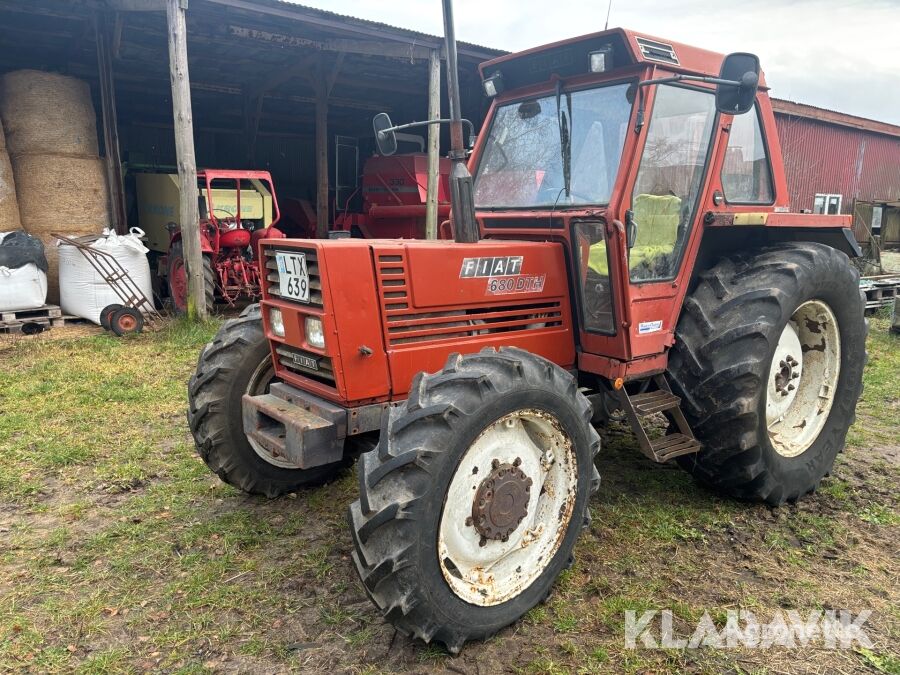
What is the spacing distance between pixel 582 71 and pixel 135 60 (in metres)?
9.77

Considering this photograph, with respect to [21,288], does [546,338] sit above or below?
above

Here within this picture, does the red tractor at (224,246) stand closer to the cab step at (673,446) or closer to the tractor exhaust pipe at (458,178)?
the tractor exhaust pipe at (458,178)

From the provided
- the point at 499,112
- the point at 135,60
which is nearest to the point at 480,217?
the point at 499,112

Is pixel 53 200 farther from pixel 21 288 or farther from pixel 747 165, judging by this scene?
pixel 747 165

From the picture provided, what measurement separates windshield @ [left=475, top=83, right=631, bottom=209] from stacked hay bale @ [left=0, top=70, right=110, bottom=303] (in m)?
6.82

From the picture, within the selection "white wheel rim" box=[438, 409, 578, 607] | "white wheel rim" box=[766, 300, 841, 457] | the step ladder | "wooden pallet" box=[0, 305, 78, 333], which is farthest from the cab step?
"wooden pallet" box=[0, 305, 78, 333]

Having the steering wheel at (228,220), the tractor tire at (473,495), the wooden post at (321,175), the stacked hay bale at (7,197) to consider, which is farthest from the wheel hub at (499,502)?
the wooden post at (321,175)

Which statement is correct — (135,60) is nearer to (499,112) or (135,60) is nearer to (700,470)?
(499,112)

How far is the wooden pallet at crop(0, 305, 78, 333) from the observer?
7.30m

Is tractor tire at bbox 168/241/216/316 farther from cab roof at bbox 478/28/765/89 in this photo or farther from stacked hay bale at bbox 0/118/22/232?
cab roof at bbox 478/28/765/89

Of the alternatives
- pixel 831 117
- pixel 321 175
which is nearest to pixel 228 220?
pixel 321 175

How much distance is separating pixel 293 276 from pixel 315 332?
27 centimetres

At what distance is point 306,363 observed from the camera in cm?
291

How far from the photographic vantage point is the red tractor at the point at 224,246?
8414 millimetres
